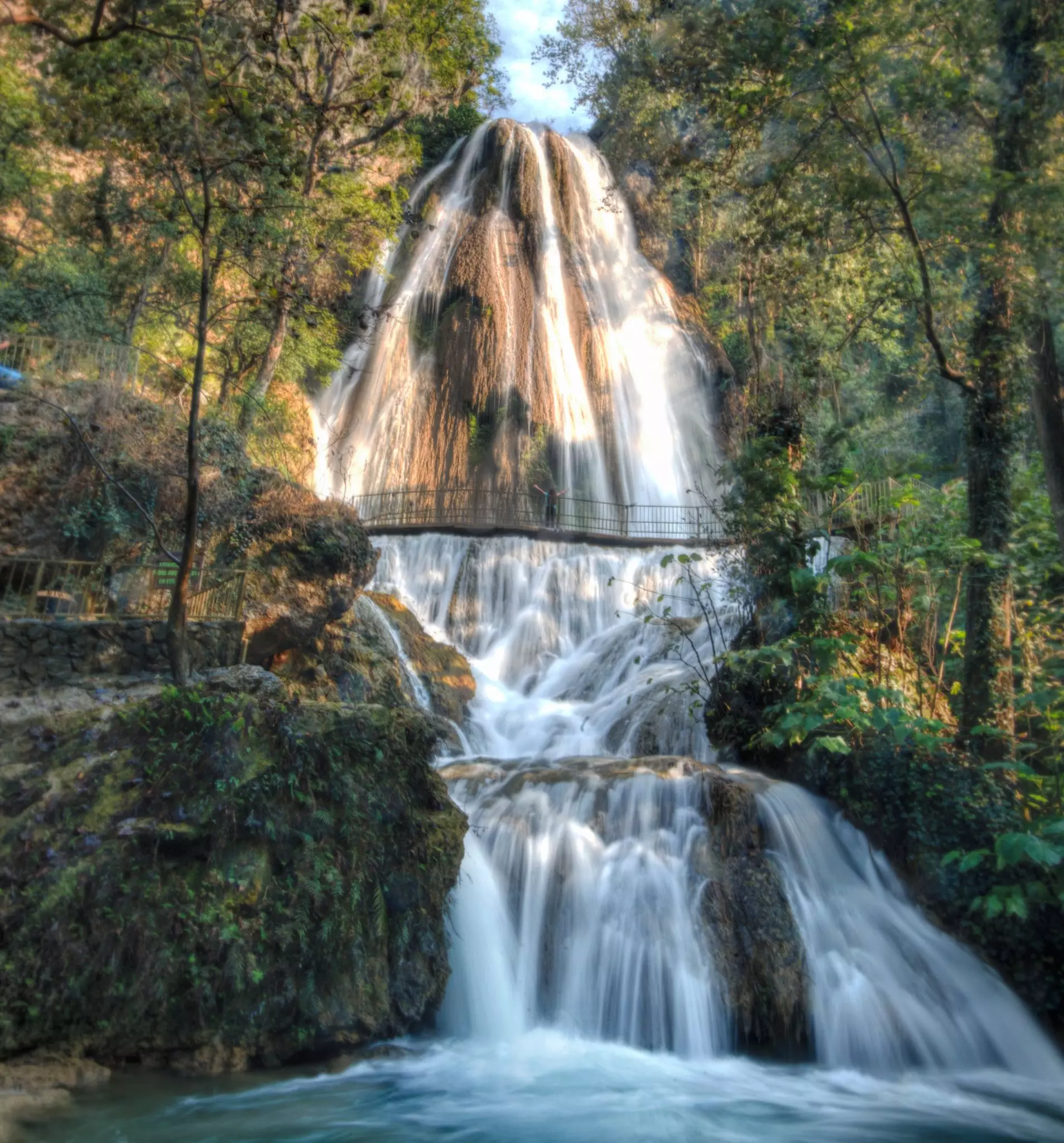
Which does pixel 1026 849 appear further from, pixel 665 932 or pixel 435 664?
pixel 435 664

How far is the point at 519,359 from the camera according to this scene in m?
25.0

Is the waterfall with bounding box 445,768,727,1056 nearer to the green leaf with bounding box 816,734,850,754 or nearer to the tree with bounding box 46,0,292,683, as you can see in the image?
the green leaf with bounding box 816,734,850,754

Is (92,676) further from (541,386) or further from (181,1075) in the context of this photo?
(541,386)

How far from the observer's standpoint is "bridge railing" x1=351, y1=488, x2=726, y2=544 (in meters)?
22.5

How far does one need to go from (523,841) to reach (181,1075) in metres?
3.62

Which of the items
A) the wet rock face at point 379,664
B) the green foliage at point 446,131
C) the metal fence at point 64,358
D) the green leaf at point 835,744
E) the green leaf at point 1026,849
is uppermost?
the green foliage at point 446,131

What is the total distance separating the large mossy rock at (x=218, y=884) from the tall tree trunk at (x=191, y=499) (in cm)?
68

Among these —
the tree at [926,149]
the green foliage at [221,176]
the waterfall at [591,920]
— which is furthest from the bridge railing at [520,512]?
the waterfall at [591,920]

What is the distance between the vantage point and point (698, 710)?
11.8 metres

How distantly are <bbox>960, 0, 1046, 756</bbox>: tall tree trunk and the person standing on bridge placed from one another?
14.0 m

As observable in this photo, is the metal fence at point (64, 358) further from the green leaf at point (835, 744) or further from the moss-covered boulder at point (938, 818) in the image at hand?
the green leaf at point (835, 744)

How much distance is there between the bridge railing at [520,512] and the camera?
22484mm

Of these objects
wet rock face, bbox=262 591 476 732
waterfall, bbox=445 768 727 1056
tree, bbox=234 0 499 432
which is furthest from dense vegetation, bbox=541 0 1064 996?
tree, bbox=234 0 499 432

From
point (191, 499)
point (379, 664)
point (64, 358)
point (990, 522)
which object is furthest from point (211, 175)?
point (990, 522)
